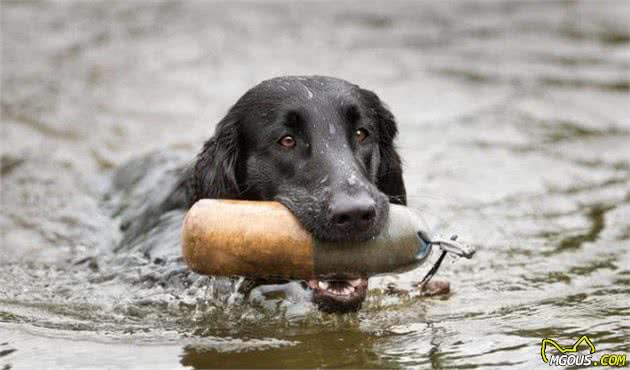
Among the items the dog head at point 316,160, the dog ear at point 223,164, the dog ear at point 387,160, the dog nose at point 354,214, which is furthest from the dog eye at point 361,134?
the dog nose at point 354,214

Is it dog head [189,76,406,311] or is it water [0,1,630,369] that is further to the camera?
water [0,1,630,369]

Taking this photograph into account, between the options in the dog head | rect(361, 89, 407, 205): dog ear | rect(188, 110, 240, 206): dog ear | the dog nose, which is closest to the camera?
the dog nose

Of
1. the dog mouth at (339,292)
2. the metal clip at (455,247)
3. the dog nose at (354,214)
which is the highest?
the dog nose at (354,214)

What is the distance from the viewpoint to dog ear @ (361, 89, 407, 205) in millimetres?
5836

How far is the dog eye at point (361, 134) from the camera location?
542cm

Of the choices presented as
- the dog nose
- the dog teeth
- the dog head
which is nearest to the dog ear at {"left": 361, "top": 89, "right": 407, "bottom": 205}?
the dog head

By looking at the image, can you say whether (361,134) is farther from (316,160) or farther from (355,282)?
(355,282)

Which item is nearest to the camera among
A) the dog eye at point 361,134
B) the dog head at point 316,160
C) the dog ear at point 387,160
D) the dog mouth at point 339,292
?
the dog head at point 316,160

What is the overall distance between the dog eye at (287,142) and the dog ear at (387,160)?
2.26 feet

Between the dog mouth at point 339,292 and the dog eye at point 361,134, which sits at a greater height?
the dog eye at point 361,134

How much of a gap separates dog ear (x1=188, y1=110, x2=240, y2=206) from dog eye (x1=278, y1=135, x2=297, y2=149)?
39 centimetres

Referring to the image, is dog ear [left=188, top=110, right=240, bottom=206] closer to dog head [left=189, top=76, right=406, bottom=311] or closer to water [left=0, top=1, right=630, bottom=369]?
dog head [left=189, top=76, right=406, bottom=311]

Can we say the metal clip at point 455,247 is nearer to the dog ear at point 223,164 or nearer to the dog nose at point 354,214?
the dog nose at point 354,214

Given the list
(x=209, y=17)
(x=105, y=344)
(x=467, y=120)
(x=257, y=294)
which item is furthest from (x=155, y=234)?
(x=209, y=17)
